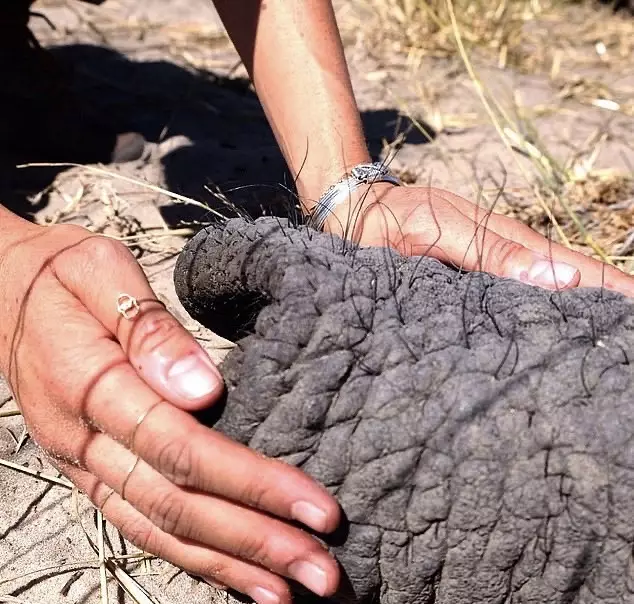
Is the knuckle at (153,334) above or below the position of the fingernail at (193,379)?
above

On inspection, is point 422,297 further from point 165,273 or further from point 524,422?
point 165,273

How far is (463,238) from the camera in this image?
1450 millimetres

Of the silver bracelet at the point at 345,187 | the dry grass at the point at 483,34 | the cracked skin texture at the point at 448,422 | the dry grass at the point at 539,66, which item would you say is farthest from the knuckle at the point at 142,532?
the dry grass at the point at 483,34

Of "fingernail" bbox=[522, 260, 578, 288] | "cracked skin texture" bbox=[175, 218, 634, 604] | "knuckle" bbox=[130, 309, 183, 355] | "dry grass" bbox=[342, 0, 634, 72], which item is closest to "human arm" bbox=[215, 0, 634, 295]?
"fingernail" bbox=[522, 260, 578, 288]

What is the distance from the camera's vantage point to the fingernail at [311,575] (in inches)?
40.6

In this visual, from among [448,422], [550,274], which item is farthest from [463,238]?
[448,422]

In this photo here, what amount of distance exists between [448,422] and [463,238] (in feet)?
1.72

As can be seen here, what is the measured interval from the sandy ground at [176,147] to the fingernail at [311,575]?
0.29 meters

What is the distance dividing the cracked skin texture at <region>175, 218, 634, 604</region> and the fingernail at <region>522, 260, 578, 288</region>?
182 millimetres

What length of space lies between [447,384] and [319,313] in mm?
183

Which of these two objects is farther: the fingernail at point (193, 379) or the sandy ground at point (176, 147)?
the sandy ground at point (176, 147)

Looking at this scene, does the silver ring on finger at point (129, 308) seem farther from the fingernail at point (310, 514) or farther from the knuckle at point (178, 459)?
the fingernail at point (310, 514)

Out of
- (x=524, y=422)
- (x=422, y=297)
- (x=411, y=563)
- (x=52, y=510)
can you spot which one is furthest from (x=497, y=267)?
(x=52, y=510)

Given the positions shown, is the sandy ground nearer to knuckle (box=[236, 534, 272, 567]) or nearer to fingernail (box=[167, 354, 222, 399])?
knuckle (box=[236, 534, 272, 567])
